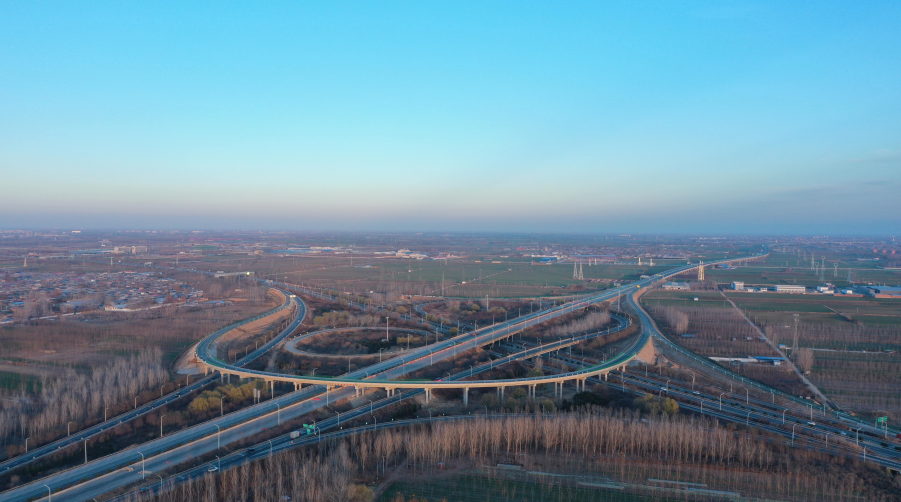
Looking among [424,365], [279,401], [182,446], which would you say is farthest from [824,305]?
[182,446]

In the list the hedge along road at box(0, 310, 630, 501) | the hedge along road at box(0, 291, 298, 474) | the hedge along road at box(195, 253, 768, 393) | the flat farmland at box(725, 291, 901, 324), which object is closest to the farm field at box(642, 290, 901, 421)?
the flat farmland at box(725, 291, 901, 324)

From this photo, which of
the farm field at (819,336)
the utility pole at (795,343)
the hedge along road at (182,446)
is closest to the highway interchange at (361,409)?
the hedge along road at (182,446)

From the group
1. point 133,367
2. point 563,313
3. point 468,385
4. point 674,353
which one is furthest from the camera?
point 563,313

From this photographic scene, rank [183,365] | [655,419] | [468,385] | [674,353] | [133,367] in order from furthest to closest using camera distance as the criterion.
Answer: [674,353], [183,365], [133,367], [468,385], [655,419]

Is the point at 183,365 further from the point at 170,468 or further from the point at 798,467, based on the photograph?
the point at 798,467

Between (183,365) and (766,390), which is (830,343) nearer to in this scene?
(766,390)

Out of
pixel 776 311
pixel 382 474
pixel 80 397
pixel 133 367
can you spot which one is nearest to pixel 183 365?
pixel 133 367

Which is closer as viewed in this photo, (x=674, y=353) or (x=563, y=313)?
(x=674, y=353)

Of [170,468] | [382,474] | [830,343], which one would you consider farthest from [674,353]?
[170,468]
